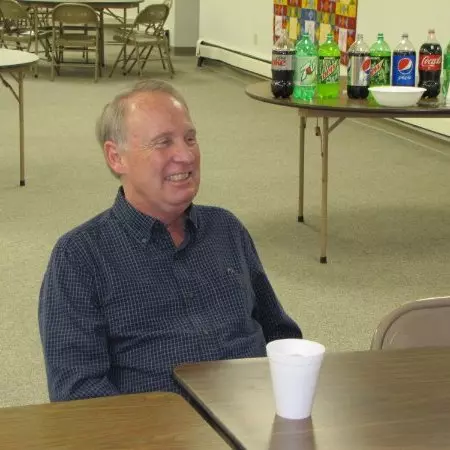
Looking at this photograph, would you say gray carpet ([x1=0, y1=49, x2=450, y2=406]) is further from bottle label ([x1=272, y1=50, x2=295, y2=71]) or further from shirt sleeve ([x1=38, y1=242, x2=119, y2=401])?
shirt sleeve ([x1=38, y1=242, x2=119, y2=401])

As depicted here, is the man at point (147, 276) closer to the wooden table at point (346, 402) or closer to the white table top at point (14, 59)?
the wooden table at point (346, 402)

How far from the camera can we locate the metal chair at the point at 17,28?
1102 centimetres

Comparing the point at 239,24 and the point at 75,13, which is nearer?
the point at 75,13

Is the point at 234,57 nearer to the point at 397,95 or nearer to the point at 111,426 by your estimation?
the point at 397,95

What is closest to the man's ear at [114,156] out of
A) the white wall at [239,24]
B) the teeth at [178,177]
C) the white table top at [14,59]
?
the teeth at [178,177]

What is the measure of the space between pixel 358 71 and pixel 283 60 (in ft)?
1.10

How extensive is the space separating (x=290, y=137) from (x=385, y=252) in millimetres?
3115

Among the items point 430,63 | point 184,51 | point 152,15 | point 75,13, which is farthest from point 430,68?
point 184,51

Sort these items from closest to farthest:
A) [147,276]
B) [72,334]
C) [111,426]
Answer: [111,426]
[72,334]
[147,276]

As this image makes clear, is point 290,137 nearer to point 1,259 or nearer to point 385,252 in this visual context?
point 385,252

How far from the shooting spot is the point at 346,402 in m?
1.55

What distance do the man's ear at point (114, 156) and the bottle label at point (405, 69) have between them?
2.74 meters

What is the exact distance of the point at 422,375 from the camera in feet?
5.44

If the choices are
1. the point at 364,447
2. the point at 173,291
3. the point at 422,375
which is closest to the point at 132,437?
the point at 364,447
